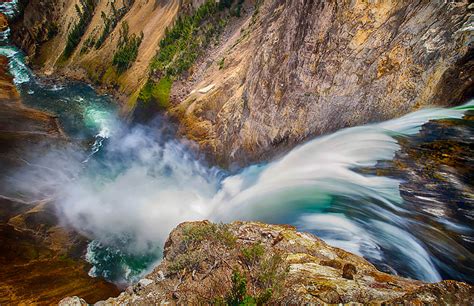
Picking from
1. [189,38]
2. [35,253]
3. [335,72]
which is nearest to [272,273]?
[335,72]

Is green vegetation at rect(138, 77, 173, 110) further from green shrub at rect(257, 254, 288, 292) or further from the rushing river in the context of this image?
green shrub at rect(257, 254, 288, 292)

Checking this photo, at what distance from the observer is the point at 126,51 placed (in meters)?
44.7

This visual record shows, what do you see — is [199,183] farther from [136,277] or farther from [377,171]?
[377,171]

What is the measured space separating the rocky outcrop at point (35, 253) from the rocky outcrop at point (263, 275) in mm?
9470

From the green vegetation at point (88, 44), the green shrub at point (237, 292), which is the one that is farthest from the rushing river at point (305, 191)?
the green vegetation at point (88, 44)

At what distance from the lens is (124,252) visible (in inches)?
814

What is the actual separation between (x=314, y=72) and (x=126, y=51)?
1317 inches

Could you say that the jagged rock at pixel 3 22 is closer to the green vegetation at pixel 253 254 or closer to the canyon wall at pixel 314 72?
the canyon wall at pixel 314 72

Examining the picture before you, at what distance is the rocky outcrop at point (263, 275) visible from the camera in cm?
699

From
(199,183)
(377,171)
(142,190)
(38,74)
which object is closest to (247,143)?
(199,183)

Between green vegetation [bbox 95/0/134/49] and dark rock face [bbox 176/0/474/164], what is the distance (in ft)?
108

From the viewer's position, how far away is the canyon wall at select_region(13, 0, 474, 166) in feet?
42.9

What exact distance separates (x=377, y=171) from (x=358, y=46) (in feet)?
22.1

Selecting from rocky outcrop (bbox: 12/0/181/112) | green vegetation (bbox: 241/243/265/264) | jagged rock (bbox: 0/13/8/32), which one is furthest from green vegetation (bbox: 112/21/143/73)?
jagged rock (bbox: 0/13/8/32)
